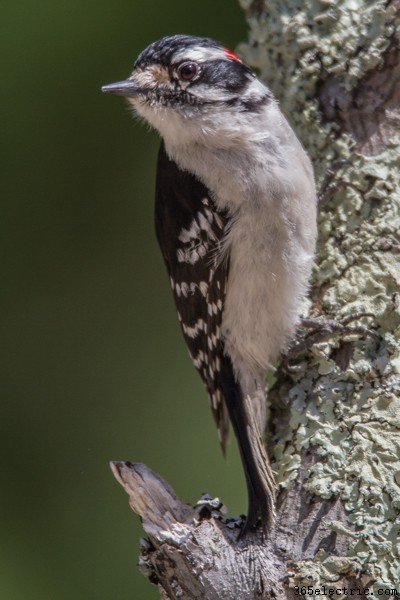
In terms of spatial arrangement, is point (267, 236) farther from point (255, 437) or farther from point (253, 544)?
point (253, 544)

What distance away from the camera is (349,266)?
281cm

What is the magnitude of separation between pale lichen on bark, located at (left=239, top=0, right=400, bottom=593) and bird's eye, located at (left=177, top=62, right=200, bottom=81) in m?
0.41

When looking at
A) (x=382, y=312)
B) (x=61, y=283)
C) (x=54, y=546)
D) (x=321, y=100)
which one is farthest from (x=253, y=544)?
(x=61, y=283)

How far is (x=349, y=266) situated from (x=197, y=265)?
470 mm

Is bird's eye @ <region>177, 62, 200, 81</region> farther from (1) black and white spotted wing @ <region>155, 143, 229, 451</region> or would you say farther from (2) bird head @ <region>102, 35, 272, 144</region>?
(1) black and white spotted wing @ <region>155, 143, 229, 451</region>

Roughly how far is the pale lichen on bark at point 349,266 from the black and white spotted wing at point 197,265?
25 centimetres

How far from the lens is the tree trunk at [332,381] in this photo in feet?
7.48

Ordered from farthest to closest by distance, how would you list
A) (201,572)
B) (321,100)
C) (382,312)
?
1. (321,100)
2. (382,312)
3. (201,572)

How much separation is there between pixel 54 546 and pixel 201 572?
1236 mm

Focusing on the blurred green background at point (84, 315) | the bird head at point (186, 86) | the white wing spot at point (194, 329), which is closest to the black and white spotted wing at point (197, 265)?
the white wing spot at point (194, 329)

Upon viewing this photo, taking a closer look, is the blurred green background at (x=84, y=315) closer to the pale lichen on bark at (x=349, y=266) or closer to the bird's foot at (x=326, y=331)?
the pale lichen on bark at (x=349, y=266)

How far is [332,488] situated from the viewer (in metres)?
2.41

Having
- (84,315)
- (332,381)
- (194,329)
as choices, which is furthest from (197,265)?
(84,315)

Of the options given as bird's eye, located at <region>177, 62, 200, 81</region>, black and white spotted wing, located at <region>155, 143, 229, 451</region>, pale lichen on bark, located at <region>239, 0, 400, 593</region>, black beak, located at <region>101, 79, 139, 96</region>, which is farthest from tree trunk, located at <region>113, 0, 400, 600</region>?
black beak, located at <region>101, 79, 139, 96</region>
